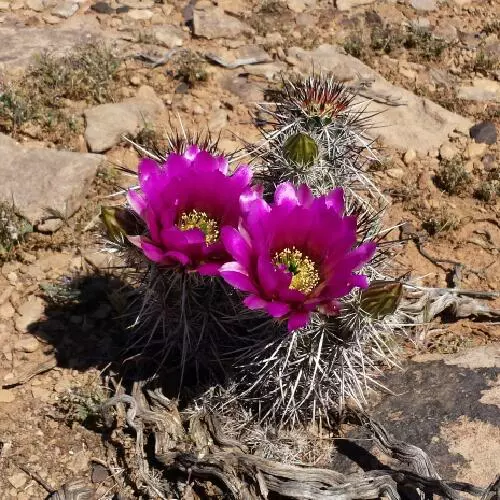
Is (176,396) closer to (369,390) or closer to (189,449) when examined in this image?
(189,449)

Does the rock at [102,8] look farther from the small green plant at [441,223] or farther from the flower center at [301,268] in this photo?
the flower center at [301,268]

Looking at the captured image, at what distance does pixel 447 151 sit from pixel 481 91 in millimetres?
677

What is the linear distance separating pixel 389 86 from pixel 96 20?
1.86 metres

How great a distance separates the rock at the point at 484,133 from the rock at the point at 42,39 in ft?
7.26

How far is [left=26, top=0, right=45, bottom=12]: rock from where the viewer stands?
4.65 m

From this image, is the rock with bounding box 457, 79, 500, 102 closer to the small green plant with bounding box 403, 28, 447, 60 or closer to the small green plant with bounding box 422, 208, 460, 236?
the small green plant with bounding box 403, 28, 447, 60

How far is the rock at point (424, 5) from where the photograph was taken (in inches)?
193

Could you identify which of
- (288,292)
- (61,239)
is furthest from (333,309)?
(61,239)

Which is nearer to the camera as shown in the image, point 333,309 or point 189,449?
point 333,309

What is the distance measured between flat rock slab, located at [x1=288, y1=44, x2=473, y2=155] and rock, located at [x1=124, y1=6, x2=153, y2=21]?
0.96 m

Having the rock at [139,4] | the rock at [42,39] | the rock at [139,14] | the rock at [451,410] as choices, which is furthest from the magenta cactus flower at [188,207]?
the rock at [139,4]

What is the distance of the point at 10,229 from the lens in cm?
310

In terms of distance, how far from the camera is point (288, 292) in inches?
72.1

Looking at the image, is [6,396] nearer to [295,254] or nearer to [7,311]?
[7,311]
